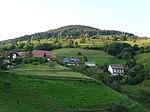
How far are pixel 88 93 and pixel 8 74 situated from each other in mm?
13714

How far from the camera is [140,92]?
82062mm

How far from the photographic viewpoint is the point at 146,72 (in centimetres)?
A: 9944

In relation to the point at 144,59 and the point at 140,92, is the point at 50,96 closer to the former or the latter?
the point at 140,92

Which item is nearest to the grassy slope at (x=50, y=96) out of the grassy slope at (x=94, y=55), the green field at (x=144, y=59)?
the green field at (x=144, y=59)

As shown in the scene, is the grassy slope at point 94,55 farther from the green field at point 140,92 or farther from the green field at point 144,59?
the green field at point 140,92

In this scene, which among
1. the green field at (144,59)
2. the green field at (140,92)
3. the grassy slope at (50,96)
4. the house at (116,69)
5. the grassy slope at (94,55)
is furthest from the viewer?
the grassy slope at (94,55)

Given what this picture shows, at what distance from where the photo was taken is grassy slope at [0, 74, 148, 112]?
46.9 metres

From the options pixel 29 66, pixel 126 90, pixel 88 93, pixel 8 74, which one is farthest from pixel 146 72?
pixel 8 74

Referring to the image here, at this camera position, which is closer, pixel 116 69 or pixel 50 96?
pixel 50 96

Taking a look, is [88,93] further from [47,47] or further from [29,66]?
[47,47]

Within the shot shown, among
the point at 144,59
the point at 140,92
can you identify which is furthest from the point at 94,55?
the point at 140,92

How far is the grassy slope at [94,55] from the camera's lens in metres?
128

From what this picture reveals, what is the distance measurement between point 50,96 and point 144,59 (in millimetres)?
75686

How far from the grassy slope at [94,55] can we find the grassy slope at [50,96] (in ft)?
217
